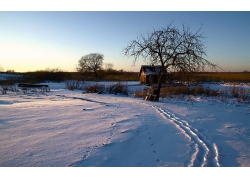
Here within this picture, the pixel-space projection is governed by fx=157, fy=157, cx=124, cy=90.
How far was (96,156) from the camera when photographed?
2713 mm

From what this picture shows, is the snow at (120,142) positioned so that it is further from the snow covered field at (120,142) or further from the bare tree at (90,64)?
the bare tree at (90,64)

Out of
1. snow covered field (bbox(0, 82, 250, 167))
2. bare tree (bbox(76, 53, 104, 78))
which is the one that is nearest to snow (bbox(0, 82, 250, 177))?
snow covered field (bbox(0, 82, 250, 167))

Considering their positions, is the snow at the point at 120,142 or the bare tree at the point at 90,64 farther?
the bare tree at the point at 90,64

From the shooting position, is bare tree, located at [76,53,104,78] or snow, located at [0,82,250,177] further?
bare tree, located at [76,53,104,78]

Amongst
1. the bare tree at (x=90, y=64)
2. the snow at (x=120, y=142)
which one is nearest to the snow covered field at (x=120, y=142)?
the snow at (x=120, y=142)

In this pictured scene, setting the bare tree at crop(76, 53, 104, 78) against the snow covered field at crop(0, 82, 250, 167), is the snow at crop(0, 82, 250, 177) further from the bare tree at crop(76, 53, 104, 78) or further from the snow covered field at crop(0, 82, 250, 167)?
the bare tree at crop(76, 53, 104, 78)

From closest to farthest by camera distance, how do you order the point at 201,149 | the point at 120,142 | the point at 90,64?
the point at 201,149
the point at 120,142
the point at 90,64

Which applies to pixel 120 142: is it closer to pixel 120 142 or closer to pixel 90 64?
pixel 120 142

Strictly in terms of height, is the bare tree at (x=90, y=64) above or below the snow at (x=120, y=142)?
above

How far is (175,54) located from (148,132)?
6379 mm

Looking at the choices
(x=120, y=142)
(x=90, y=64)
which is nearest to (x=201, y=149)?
(x=120, y=142)

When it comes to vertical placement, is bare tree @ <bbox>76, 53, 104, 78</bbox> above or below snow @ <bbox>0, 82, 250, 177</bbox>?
above

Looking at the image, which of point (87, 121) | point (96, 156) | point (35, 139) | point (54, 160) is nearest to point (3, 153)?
point (35, 139)

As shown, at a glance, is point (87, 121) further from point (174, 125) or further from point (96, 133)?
point (174, 125)
